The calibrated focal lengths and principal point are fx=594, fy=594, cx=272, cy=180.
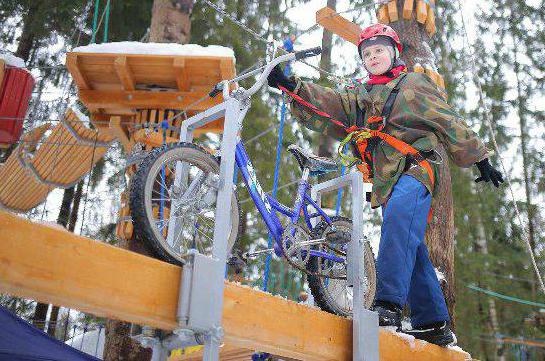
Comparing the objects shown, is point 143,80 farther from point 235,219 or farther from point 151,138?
point 235,219

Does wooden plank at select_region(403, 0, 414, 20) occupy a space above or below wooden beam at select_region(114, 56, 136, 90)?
above

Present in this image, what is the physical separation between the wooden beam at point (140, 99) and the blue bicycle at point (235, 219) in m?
2.70

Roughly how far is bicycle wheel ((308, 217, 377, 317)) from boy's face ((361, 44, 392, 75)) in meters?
1.06

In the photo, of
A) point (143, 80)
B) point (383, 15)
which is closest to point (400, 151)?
point (383, 15)

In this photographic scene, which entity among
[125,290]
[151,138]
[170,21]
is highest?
[170,21]

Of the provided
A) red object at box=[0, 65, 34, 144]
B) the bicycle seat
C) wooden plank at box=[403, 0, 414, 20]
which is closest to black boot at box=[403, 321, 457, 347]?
the bicycle seat

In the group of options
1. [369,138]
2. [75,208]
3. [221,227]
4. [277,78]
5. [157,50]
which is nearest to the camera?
[221,227]

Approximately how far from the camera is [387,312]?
11.3 ft

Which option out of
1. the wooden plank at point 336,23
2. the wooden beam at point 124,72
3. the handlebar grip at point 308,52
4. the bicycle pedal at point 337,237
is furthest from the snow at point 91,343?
the handlebar grip at point 308,52

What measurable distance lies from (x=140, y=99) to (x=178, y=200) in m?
3.74

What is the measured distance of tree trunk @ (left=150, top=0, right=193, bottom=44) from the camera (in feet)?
24.0

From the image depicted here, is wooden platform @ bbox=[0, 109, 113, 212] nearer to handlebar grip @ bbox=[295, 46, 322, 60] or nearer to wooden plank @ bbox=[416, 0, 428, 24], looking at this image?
wooden plank @ bbox=[416, 0, 428, 24]

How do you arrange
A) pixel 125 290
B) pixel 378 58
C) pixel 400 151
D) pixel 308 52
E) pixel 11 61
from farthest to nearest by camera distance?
pixel 11 61 → pixel 378 58 → pixel 400 151 → pixel 308 52 → pixel 125 290

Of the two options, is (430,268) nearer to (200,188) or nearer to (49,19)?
(200,188)
